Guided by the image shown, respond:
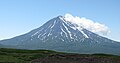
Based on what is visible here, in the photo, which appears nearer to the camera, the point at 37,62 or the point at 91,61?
the point at 37,62

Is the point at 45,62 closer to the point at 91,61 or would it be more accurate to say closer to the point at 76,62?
the point at 76,62

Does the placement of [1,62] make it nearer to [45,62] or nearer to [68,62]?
[45,62]

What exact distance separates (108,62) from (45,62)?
1139 centimetres

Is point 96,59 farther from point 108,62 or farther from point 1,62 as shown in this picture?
point 1,62

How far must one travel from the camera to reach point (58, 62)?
149ft

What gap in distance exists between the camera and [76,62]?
45.6 m

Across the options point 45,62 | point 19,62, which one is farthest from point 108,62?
point 19,62

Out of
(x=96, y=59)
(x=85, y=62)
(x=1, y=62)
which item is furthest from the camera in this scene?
(x=96, y=59)

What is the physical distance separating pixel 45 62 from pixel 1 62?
738cm

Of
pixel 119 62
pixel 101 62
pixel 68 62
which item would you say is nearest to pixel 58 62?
pixel 68 62

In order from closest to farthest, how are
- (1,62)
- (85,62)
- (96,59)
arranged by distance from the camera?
(1,62), (85,62), (96,59)

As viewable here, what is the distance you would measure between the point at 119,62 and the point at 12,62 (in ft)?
62.5

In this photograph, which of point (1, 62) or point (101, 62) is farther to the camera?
point (101, 62)

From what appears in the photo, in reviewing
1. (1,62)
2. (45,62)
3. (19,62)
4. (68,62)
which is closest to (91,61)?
(68,62)
